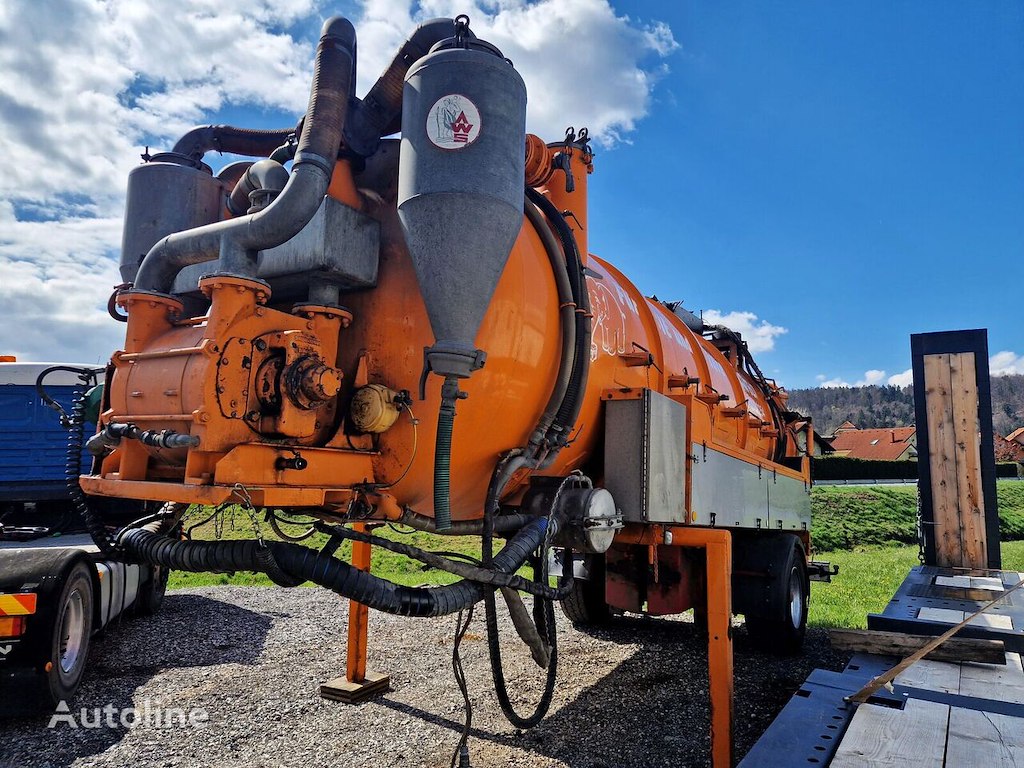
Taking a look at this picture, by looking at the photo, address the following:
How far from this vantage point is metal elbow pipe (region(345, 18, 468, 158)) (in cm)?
328

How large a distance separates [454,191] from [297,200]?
2.12ft

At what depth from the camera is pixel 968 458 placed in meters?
7.09

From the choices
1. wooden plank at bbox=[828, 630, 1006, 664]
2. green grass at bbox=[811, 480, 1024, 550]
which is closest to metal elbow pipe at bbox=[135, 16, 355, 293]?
wooden plank at bbox=[828, 630, 1006, 664]

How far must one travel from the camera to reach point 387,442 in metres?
3.17

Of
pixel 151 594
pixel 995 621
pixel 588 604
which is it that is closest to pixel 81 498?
pixel 151 594

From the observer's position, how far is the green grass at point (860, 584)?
8.60 metres

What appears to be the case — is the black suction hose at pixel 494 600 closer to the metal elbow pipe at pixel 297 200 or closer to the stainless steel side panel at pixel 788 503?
the metal elbow pipe at pixel 297 200

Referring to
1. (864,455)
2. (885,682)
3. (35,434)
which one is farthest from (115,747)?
(864,455)

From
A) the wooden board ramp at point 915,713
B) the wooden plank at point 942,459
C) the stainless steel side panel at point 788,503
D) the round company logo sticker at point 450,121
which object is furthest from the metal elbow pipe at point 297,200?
the wooden plank at point 942,459

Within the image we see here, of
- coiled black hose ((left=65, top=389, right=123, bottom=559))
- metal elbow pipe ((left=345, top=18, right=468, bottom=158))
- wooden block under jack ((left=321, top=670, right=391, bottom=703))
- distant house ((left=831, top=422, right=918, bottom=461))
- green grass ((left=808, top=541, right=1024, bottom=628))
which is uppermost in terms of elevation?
distant house ((left=831, top=422, right=918, bottom=461))

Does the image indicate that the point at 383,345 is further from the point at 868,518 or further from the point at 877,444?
the point at 877,444

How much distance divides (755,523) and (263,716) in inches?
160

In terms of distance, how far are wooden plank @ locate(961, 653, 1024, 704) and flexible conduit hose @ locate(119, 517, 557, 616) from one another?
93.3 inches

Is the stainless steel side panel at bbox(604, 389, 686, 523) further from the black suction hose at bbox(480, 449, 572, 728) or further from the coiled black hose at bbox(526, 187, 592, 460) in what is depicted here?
the black suction hose at bbox(480, 449, 572, 728)
